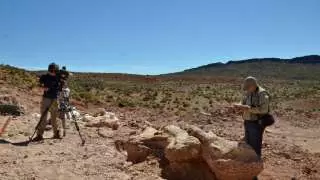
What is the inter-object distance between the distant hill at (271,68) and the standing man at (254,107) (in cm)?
9934

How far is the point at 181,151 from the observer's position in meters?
10.0

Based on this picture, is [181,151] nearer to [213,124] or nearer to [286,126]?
[213,124]

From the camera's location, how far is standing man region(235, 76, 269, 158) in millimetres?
9367

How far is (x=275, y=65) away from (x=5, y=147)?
402 feet

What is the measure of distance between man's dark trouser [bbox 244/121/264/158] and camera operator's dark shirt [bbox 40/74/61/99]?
4569mm

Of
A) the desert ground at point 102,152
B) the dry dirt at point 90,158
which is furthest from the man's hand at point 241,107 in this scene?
the dry dirt at point 90,158

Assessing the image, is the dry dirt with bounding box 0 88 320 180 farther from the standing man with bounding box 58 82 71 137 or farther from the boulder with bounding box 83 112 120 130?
the standing man with bounding box 58 82 71 137

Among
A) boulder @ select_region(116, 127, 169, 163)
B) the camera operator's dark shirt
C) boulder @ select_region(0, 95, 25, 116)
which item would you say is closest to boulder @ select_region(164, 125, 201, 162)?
boulder @ select_region(116, 127, 169, 163)

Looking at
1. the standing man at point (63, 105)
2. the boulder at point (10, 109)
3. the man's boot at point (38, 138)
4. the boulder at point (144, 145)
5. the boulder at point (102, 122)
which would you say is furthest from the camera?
the boulder at point (10, 109)

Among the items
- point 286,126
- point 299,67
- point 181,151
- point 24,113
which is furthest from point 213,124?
point 299,67

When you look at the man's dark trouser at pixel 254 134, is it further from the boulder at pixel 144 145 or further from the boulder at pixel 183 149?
the boulder at pixel 144 145

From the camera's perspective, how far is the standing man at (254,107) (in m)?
9.37

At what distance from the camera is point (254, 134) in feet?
31.9

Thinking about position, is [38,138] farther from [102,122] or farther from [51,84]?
[102,122]
